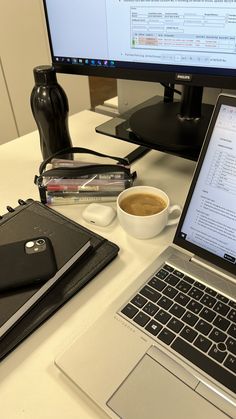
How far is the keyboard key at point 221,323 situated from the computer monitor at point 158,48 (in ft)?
1.00

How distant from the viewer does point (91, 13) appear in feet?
1.94

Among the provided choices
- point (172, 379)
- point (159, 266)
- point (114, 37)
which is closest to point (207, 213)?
point (159, 266)

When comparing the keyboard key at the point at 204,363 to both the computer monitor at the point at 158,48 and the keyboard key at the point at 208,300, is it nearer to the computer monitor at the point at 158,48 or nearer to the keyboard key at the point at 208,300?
the keyboard key at the point at 208,300

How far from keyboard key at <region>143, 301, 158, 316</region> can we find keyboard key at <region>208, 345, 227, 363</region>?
76mm

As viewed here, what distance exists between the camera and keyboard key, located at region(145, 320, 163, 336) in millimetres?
385

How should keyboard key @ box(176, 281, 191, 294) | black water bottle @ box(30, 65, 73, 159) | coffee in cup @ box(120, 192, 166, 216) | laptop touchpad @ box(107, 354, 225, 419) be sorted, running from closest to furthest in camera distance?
laptop touchpad @ box(107, 354, 225, 419) < keyboard key @ box(176, 281, 191, 294) < coffee in cup @ box(120, 192, 166, 216) < black water bottle @ box(30, 65, 73, 159)

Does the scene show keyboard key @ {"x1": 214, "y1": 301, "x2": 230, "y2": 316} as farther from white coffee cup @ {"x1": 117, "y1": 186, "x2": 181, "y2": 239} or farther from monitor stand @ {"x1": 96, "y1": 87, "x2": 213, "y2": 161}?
monitor stand @ {"x1": 96, "y1": 87, "x2": 213, "y2": 161}

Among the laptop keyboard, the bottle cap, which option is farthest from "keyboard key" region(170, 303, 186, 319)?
the bottle cap

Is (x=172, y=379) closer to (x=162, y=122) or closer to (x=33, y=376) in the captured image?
(x=33, y=376)

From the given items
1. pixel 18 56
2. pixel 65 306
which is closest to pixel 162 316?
pixel 65 306

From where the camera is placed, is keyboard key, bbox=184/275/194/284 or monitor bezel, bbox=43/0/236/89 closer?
keyboard key, bbox=184/275/194/284

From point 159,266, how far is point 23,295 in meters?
0.18

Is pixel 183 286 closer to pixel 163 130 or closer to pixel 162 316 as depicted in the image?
pixel 162 316

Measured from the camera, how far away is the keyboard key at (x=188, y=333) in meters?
0.37
